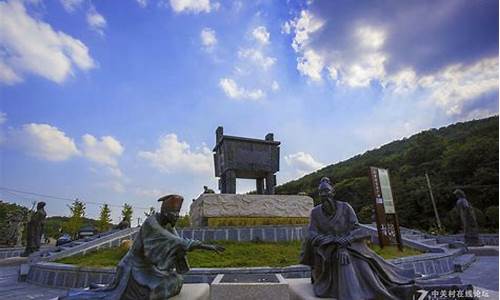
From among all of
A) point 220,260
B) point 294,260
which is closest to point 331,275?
point 294,260

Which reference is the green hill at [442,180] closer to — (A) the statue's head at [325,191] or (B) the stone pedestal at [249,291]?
(A) the statue's head at [325,191]

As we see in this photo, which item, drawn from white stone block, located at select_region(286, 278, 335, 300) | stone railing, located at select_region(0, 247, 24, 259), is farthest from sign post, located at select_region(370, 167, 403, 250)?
stone railing, located at select_region(0, 247, 24, 259)

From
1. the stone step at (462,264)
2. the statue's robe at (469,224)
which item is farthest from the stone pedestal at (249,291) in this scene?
the statue's robe at (469,224)

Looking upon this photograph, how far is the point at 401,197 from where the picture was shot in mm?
27375

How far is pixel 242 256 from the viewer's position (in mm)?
7973

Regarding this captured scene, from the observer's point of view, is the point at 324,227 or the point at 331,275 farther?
the point at 324,227

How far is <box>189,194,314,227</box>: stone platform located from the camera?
11.3m

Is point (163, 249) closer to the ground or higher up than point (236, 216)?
closer to the ground

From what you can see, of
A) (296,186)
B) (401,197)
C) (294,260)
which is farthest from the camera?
(296,186)

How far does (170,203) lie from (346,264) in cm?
225

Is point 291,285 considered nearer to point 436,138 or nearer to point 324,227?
point 324,227

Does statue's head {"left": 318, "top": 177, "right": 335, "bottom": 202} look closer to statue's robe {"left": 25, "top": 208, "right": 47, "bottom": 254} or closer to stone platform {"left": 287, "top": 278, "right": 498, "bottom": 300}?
stone platform {"left": 287, "top": 278, "right": 498, "bottom": 300}

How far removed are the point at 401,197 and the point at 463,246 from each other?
629 inches

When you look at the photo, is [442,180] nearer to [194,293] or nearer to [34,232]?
[194,293]
